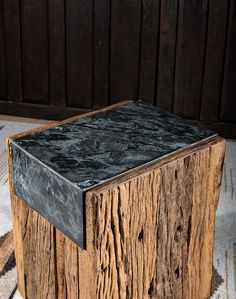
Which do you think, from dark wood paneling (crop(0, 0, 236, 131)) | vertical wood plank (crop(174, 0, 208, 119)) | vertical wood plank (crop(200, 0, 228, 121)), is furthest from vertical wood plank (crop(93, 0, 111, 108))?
vertical wood plank (crop(200, 0, 228, 121))

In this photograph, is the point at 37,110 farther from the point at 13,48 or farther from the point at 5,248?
the point at 5,248

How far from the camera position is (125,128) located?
4.20 ft

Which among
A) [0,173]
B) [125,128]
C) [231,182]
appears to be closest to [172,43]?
[231,182]

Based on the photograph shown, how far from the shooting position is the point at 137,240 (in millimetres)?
1130

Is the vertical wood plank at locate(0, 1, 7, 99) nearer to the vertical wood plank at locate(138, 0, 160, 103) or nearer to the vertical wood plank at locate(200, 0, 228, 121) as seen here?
the vertical wood plank at locate(138, 0, 160, 103)

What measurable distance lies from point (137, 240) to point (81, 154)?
0.68 feet

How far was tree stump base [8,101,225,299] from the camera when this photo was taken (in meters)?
1.07

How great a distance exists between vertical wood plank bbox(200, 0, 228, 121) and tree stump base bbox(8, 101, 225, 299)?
3.28 feet

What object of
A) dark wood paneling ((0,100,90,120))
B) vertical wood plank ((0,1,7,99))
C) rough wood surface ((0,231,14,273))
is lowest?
rough wood surface ((0,231,14,273))

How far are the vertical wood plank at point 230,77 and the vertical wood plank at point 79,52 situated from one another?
544mm

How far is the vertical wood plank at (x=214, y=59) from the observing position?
2100 mm

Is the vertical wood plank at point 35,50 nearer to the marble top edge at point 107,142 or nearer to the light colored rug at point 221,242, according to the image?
the light colored rug at point 221,242

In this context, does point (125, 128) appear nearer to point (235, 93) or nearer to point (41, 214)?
point (41, 214)

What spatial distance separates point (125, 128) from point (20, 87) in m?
1.24
